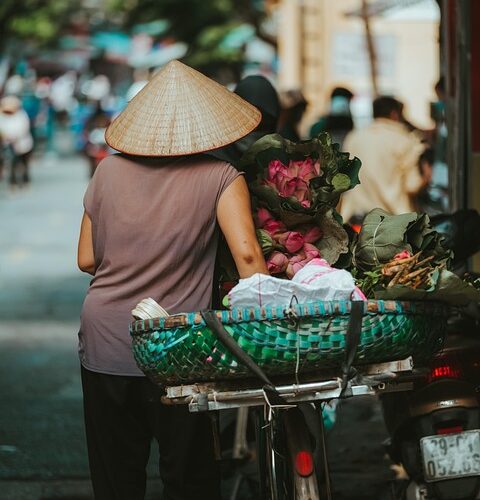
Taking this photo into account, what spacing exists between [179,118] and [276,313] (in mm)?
840

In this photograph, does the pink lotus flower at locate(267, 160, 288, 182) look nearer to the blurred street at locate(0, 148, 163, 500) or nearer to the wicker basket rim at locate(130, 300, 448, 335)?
the wicker basket rim at locate(130, 300, 448, 335)

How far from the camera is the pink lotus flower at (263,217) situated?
156 inches

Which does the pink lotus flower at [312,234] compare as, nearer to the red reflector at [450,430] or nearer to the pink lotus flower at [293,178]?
the pink lotus flower at [293,178]

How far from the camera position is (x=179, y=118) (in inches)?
151

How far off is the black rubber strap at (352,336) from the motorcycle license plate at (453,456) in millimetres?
1126

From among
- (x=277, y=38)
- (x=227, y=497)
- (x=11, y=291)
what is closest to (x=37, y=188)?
(x=277, y=38)

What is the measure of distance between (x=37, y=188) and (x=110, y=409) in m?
22.2

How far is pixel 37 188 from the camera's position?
2573 cm

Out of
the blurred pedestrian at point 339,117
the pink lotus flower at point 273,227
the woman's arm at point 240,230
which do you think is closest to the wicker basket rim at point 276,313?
the woman's arm at point 240,230

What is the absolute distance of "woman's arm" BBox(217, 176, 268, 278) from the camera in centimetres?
369

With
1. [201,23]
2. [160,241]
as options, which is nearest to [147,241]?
[160,241]

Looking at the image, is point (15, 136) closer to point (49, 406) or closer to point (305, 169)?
point (49, 406)

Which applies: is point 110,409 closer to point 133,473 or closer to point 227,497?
point 133,473

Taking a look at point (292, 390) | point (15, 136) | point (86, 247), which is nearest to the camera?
point (292, 390)
